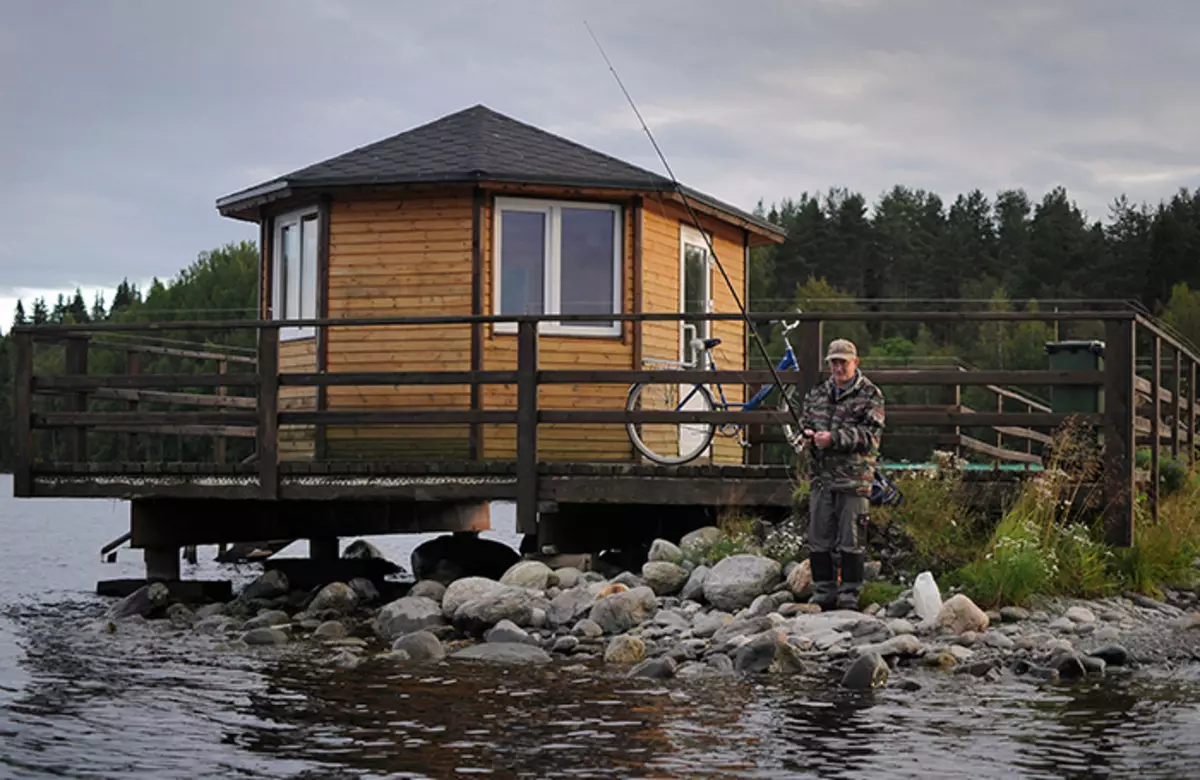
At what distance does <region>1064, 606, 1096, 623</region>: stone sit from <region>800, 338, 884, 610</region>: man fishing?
1391mm

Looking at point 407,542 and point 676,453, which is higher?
point 676,453

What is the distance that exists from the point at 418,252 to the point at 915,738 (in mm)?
9452

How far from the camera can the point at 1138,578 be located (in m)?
11.8

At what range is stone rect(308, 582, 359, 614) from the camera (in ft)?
43.9

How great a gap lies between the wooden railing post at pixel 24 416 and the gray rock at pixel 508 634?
5723mm

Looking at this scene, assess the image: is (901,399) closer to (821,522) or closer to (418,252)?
(418,252)

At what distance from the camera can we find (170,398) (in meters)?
17.7

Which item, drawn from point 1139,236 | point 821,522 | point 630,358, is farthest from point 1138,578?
point 1139,236

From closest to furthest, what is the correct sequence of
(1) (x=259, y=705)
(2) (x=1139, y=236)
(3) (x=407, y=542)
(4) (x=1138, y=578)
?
(1) (x=259, y=705), (4) (x=1138, y=578), (3) (x=407, y=542), (2) (x=1139, y=236)

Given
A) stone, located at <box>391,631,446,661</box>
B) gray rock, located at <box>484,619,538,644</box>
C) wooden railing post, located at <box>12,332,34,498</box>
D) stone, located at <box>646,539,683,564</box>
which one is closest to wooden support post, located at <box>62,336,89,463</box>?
wooden railing post, located at <box>12,332,34,498</box>

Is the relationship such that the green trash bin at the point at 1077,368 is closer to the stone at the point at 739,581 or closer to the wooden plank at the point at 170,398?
the stone at the point at 739,581

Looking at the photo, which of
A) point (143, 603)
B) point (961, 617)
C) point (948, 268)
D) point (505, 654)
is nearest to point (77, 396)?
point (143, 603)

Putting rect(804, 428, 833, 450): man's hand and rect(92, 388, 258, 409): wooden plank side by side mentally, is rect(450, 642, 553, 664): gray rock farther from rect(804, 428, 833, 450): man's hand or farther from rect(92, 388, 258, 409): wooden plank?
rect(92, 388, 258, 409): wooden plank

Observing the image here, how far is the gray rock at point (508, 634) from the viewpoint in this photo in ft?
36.3
